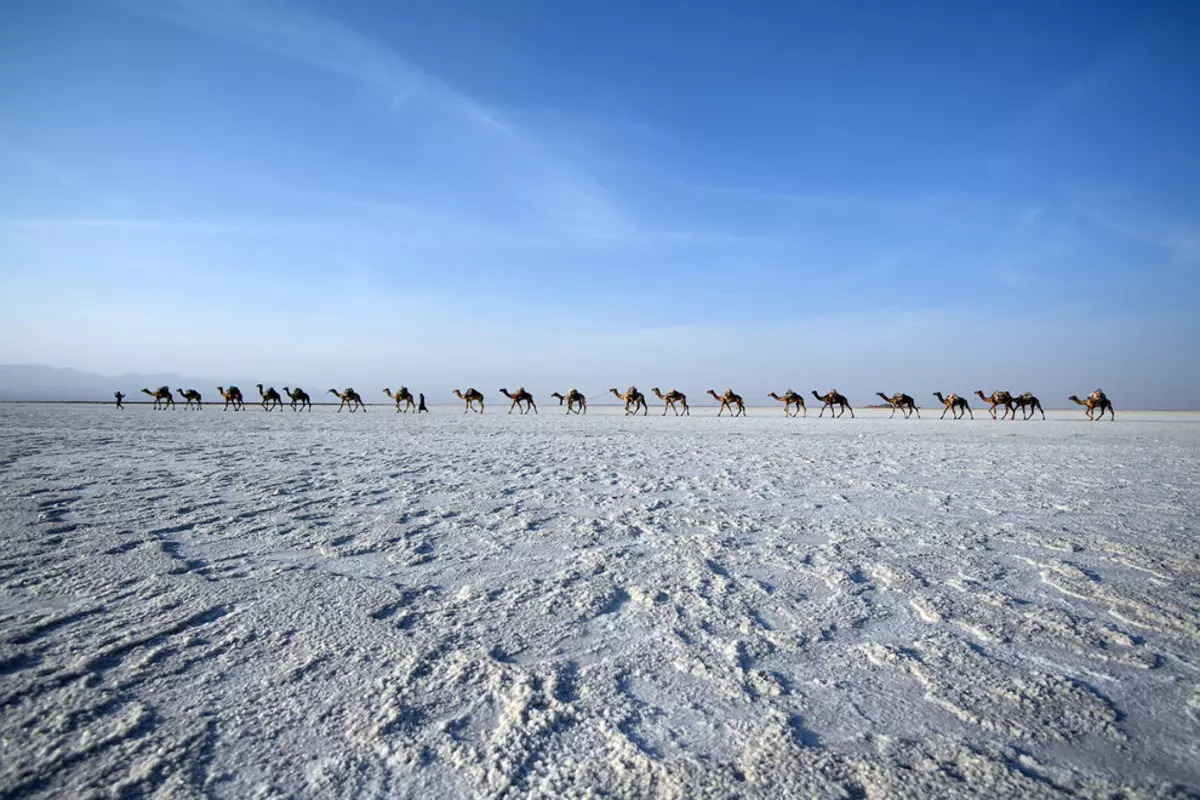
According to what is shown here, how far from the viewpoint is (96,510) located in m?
4.94

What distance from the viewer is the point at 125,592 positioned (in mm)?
3010

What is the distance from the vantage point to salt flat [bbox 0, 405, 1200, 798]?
1663 millimetres

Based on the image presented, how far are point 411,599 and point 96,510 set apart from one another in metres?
4.03

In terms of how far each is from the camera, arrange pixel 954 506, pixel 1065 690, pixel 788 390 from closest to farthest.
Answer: pixel 1065 690
pixel 954 506
pixel 788 390

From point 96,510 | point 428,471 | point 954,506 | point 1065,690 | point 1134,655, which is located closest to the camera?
point 1065,690

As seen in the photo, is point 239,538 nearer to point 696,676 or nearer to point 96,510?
point 96,510

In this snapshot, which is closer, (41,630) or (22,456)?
(41,630)

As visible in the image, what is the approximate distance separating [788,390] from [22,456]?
3692 centimetres

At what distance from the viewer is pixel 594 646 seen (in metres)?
2.52

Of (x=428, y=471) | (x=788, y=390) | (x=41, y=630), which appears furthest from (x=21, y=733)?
(x=788, y=390)

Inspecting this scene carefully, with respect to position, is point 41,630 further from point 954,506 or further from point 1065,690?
point 954,506

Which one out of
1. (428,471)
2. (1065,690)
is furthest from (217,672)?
(428,471)

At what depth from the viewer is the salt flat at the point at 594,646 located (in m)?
1.66

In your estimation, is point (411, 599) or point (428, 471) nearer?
point (411, 599)
